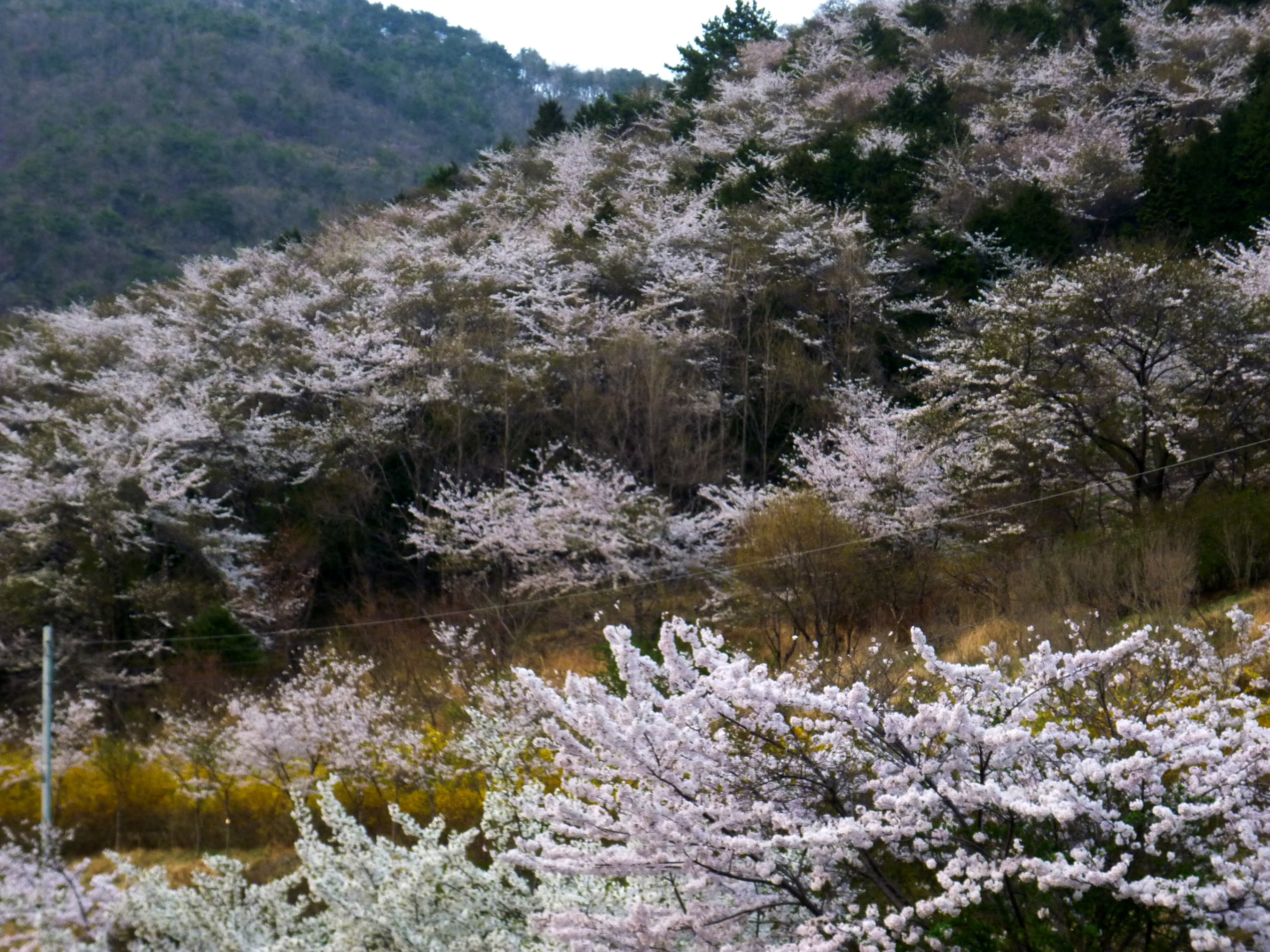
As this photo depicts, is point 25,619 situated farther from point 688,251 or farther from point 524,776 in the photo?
point 688,251

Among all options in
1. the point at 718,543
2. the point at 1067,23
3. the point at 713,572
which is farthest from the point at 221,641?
the point at 1067,23

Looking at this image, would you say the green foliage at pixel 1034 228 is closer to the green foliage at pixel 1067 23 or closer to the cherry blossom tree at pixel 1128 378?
the cherry blossom tree at pixel 1128 378

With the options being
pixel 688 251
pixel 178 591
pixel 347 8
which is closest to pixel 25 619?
pixel 178 591

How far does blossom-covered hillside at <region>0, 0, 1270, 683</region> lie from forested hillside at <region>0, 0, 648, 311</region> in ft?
54.8

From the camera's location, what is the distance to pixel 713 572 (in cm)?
1791

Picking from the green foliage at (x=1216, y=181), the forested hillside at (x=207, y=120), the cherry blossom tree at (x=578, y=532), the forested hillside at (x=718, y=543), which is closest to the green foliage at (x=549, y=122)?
the forested hillside at (x=718, y=543)

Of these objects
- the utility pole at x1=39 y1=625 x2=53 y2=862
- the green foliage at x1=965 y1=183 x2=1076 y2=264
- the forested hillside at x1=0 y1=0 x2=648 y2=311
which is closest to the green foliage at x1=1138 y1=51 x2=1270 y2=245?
the green foliage at x1=965 y1=183 x2=1076 y2=264

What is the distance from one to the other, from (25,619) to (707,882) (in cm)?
1768

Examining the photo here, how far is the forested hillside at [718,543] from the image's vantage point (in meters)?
4.54

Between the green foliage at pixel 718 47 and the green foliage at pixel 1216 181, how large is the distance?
66.4ft

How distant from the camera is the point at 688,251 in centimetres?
2683

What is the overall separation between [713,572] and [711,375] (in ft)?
21.8

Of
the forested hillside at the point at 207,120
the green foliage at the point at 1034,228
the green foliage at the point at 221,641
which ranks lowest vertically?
the green foliage at the point at 221,641

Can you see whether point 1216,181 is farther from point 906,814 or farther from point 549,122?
point 549,122
